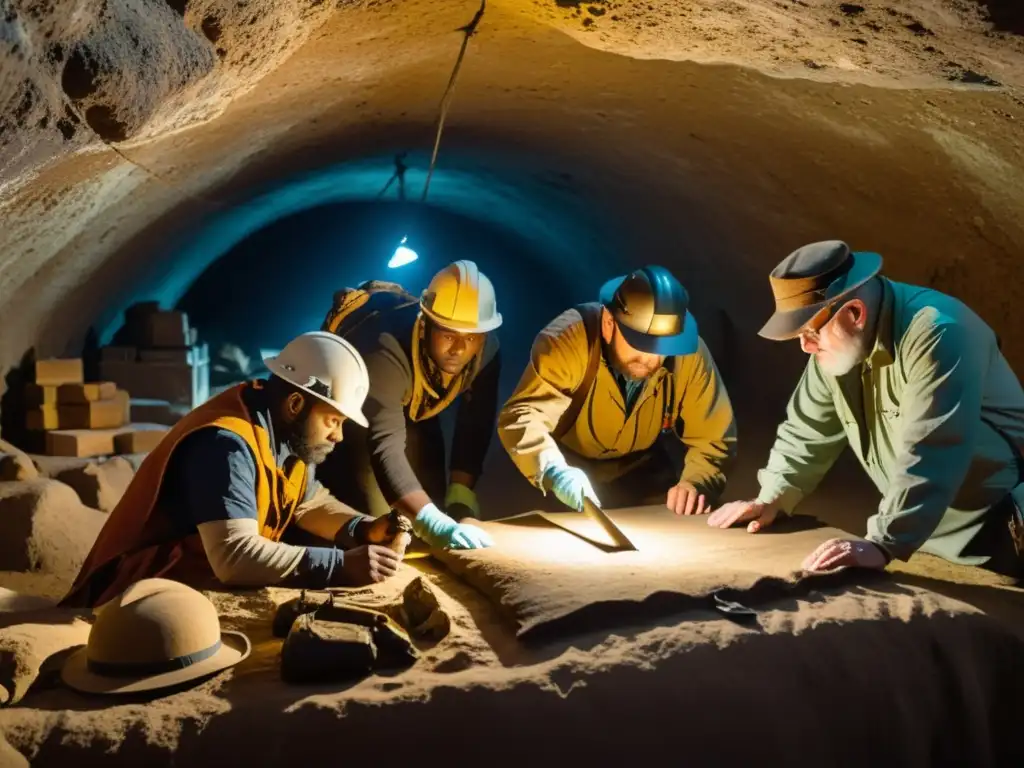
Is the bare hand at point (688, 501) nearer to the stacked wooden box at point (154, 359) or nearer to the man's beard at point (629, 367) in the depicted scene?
the man's beard at point (629, 367)

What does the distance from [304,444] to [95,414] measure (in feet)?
14.1

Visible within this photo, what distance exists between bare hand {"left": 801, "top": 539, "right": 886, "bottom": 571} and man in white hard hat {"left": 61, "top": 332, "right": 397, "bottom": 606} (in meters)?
1.48

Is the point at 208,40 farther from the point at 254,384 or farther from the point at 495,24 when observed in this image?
the point at 495,24

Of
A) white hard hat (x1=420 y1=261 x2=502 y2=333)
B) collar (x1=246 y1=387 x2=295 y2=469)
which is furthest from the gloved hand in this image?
collar (x1=246 y1=387 x2=295 y2=469)

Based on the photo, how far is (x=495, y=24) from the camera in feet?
Result: 14.1

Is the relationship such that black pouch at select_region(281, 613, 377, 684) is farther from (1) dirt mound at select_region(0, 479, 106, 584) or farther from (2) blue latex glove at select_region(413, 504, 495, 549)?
(1) dirt mound at select_region(0, 479, 106, 584)

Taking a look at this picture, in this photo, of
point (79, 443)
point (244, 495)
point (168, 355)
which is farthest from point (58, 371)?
point (244, 495)

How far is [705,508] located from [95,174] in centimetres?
332

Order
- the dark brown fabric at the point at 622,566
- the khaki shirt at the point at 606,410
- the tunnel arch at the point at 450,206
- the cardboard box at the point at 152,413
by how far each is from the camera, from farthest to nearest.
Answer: the tunnel arch at the point at 450,206
the cardboard box at the point at 152,413
the khaki shirt at the point at 606,410
the dark brown fabric at the point at 622,566

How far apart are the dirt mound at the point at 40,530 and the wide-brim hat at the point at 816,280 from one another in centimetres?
428

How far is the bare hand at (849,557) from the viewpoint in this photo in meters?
3.23

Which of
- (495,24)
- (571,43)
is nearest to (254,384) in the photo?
(495,24)

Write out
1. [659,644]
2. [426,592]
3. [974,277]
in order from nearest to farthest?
1. [659,644]
2. [426,592]
3. [974,277]

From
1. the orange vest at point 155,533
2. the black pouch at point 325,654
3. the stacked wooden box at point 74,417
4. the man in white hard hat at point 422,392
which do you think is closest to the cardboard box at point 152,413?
the stacked wooden box at point 74,417
